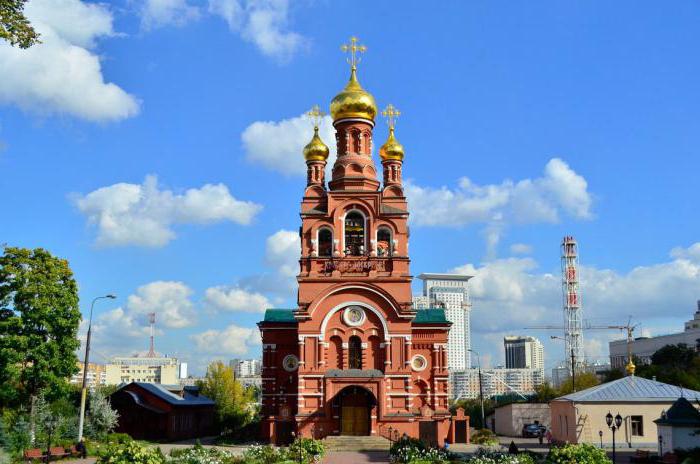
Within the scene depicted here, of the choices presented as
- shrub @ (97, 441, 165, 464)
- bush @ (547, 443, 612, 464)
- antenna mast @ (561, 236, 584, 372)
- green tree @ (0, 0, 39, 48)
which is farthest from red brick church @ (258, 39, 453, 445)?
antenna mast @ (561, 236, 584, 372)

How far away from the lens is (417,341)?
140 feet

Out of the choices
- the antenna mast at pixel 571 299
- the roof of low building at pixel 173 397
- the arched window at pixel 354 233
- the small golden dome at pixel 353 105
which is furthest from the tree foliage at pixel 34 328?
the antenna mast at pixel 571 299

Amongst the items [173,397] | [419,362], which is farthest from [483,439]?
[173,397]

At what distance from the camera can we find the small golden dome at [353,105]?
4341cm

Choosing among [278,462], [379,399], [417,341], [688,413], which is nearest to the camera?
[278,462]

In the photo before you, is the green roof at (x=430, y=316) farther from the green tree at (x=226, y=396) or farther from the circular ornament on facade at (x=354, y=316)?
the green tree at (x=226, y=396)

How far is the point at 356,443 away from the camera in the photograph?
36594mm

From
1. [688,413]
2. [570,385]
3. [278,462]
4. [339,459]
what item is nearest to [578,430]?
[688,413]

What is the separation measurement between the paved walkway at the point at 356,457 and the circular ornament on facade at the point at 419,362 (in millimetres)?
8001

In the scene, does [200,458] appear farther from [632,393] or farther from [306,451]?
[632,393]

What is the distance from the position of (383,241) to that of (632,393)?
580 inches

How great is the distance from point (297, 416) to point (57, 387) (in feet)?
37.2

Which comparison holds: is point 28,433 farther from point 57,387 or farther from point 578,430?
point 578,430

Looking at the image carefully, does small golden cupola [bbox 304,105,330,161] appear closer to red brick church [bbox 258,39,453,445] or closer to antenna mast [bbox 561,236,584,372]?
red brick church [bbox 258,39,453,445]
